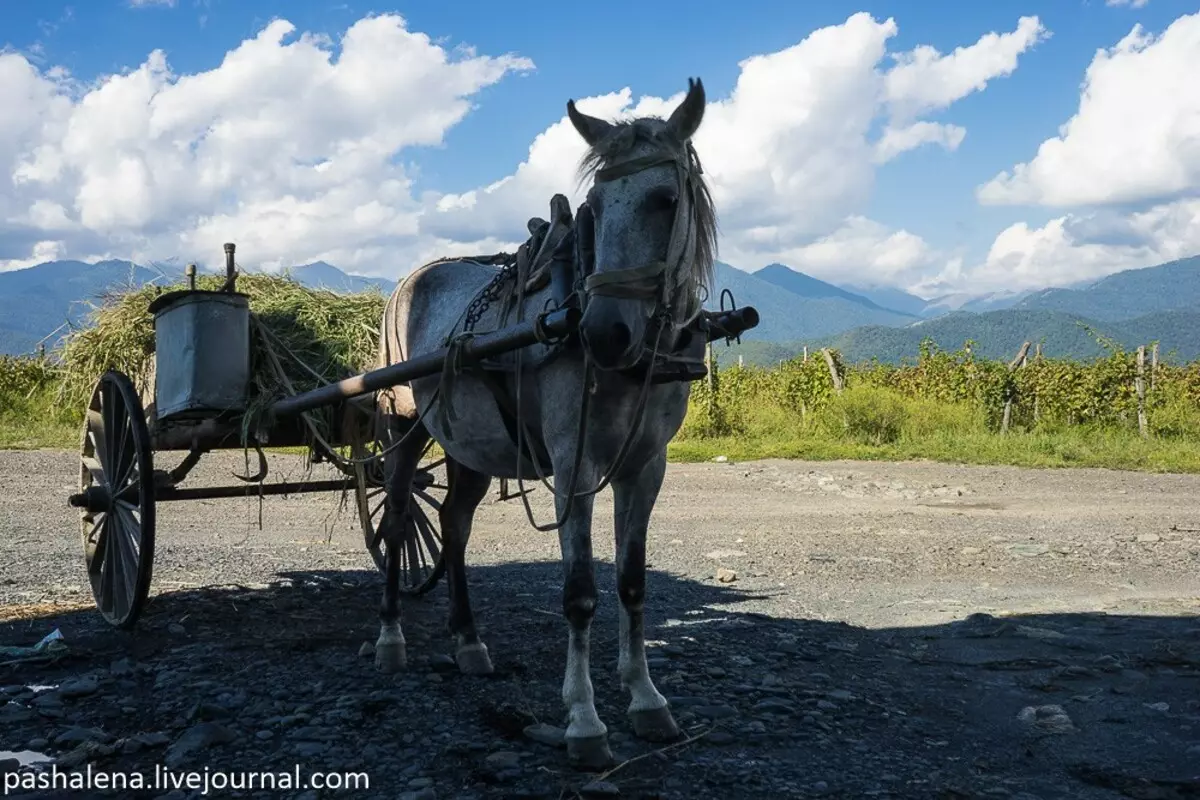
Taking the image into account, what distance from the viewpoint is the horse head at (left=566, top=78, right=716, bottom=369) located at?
3.32 m

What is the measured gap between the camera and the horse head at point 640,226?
3.32 meters

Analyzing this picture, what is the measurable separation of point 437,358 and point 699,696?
200 cm

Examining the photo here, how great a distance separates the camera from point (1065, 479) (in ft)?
44.2

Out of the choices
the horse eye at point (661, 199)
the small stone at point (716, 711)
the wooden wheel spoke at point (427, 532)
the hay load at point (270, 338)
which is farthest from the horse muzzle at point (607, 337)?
the wooden wheel spoke at point (427, 532)

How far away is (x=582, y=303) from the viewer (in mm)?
3654

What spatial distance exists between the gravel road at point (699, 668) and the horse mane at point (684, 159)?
6.38 ft

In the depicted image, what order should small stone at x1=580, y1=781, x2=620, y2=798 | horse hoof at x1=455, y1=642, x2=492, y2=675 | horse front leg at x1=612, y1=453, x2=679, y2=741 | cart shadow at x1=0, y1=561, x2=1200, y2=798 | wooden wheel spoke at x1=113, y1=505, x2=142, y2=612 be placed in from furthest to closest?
wooden wheel spoke at x1=113, y1=505, x2=142, y2=612, horse hoof at x1=455, y1=642, x2=492, y2=675, horse front leg at x1=612, y1=453, x2=679, y2=741, cart shadow at x1=0, y1=561, x2=1200, y2=798, small stone at x1=580, y1=781, x2=620, y2=798

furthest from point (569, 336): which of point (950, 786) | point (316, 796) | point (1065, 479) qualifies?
point (1065, 479)

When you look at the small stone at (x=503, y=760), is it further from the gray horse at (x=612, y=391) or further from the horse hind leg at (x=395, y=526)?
the horse hind leg at (x=395, y=526)

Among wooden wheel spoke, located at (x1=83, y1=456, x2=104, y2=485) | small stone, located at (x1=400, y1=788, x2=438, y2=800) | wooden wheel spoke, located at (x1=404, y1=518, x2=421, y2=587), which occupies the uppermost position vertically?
wooden wheel spoke, located at (x1=83, y1=456, x2=104, y2=485)

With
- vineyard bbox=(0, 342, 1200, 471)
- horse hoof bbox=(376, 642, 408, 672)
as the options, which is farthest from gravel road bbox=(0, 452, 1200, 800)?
vineyard bbox=(0, 342, 1200, 471)

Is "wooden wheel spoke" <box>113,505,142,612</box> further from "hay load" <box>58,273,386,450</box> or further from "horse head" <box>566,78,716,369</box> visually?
"horse head" <box>566,78,716,369</box>

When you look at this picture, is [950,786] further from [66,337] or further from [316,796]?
[66,337]

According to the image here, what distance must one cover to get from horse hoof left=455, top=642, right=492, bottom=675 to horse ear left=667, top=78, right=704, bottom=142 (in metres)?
2.80
